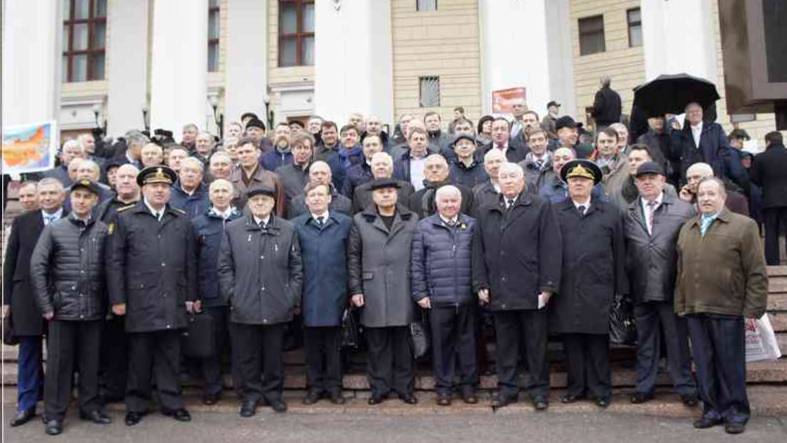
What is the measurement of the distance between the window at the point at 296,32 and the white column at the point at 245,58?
27.1 inches

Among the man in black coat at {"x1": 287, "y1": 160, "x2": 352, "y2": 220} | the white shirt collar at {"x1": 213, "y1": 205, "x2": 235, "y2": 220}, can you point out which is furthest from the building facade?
the white shirt collar at {"x1": 213, "y1": 205, "x2": 235, "y2": 220}

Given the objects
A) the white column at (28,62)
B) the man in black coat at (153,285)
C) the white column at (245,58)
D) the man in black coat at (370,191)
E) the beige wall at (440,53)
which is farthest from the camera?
the white column at (245,58)

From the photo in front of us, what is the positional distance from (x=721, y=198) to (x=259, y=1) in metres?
21.5

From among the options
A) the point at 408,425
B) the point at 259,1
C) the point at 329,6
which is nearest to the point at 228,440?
the point at 408,425

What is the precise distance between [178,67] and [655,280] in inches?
597

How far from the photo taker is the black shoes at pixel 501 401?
6.45 m

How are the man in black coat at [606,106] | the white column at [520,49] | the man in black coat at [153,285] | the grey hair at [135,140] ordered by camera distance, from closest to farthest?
1. the man in black coat at [153,285]
2. the grey hair at [135,140]
3. the man in black coat at [606,106]
4. the white column at [520,49]

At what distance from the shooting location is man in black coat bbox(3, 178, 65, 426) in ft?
20.7

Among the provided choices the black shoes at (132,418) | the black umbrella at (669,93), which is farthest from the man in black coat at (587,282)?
the black umbrella at (669,93)

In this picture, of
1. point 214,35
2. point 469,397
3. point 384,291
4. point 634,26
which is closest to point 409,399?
point 469,397

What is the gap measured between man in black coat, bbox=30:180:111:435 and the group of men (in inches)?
0.5

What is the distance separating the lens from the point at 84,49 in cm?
2597

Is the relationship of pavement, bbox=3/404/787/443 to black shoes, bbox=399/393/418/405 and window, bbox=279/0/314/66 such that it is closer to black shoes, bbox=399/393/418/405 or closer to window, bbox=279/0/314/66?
black shoes, bbox=399/393/418/405

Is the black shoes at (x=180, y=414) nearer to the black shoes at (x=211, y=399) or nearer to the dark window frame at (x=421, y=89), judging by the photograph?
the black shoes at (x=211, y=399)
